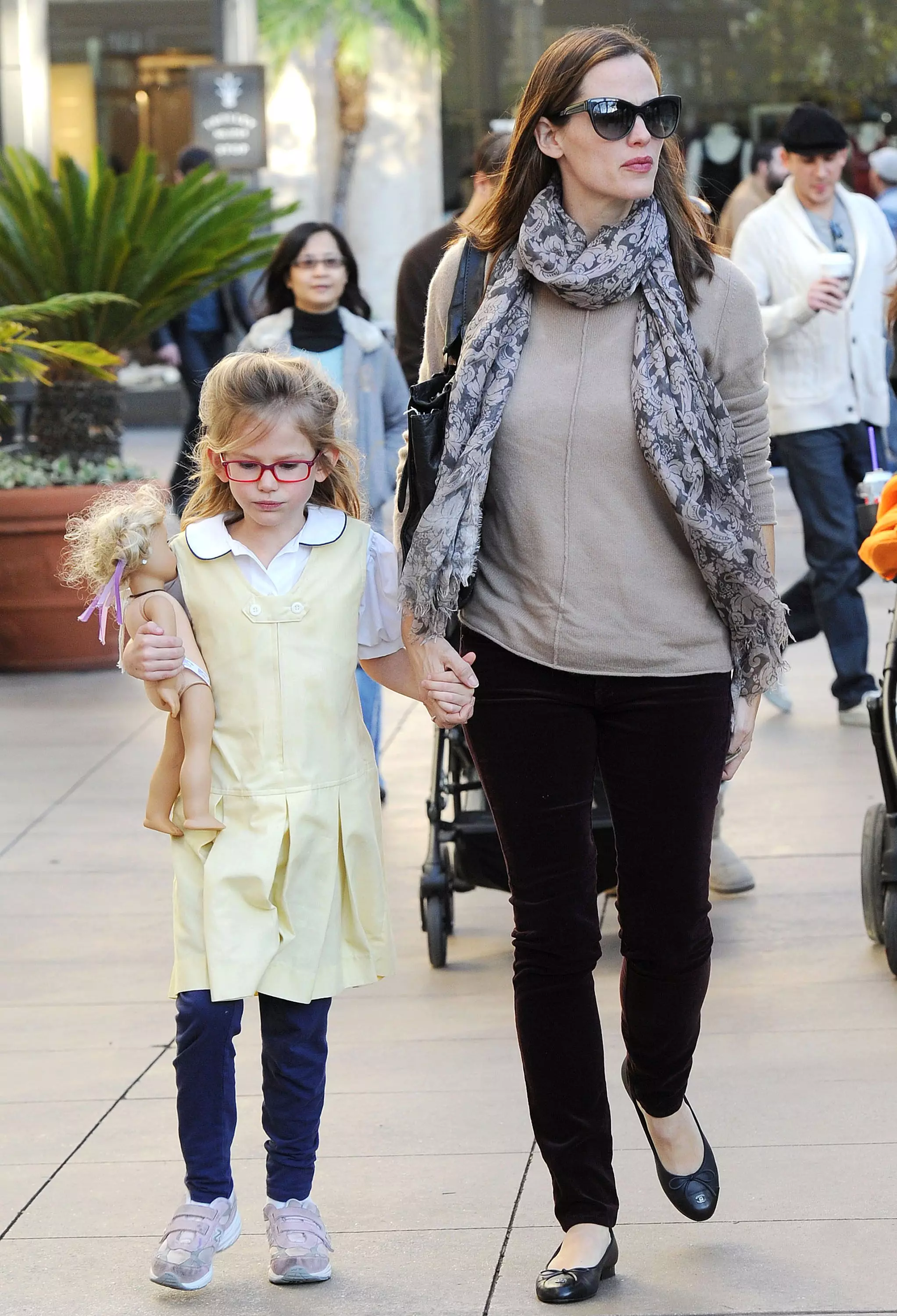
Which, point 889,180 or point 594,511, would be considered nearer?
point 594,511

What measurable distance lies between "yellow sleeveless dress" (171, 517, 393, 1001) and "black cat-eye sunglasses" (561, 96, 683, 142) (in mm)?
822

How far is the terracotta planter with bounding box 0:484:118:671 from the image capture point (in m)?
8.98

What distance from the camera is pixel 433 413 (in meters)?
3.13

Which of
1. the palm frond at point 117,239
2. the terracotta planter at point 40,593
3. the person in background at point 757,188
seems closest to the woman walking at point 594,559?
the terracotta planter at point 40,593

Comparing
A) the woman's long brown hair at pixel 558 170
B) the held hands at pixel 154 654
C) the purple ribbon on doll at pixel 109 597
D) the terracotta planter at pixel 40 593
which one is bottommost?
the terracotta planter at pixel 40 593

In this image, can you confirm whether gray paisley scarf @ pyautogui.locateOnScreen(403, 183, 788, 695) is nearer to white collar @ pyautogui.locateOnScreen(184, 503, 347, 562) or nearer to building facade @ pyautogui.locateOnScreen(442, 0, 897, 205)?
white collar @ pyautogui.locateOnScreen(184, 503, 347, 562)

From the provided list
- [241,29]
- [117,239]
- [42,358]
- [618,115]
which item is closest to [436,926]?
[618,115]

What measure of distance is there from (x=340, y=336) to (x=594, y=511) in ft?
11.9

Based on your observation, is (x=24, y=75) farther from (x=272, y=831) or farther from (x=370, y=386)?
(x=272, y=831)

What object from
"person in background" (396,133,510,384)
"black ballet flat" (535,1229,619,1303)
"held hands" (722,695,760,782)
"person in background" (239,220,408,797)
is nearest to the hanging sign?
"person in background" (396,133,510,384)

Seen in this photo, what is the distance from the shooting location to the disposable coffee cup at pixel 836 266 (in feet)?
22.2

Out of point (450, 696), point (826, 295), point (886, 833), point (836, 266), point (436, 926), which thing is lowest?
point (436, 926)

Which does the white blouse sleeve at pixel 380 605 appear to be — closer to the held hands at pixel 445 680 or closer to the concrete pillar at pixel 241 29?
the held hands at pixel 445 680

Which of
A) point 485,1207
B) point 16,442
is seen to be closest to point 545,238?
point 485,1207
